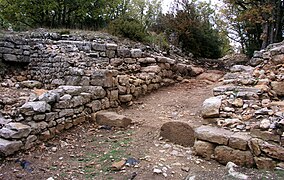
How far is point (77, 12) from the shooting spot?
13.9m

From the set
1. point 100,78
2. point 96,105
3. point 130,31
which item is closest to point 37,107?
point 96,105

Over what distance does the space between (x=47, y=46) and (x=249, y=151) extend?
613 centimetres

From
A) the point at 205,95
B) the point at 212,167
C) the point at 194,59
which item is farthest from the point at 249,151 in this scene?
the point at 194,59

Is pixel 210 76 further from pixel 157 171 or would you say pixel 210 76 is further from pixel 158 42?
pixel 157 171

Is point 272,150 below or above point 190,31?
below

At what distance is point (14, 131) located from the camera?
416 cm

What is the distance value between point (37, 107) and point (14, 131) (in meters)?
0.56

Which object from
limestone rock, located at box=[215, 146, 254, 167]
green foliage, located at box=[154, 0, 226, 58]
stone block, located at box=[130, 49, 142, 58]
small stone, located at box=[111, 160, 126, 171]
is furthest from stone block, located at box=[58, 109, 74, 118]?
green foliage, located at box=[154, 0, 226, 58]

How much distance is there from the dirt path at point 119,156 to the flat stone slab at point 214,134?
0.32 metres

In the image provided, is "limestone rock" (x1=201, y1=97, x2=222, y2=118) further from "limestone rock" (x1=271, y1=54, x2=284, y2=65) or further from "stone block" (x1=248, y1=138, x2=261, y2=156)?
"limestone rock" (x1=271, y1=54, x2=284, y2=65)

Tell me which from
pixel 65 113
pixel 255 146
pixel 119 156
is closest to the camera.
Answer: pixel 255 146

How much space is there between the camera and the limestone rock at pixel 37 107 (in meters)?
4.49

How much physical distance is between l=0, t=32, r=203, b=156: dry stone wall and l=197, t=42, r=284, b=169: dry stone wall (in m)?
2.36

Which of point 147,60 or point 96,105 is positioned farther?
point 147,60
